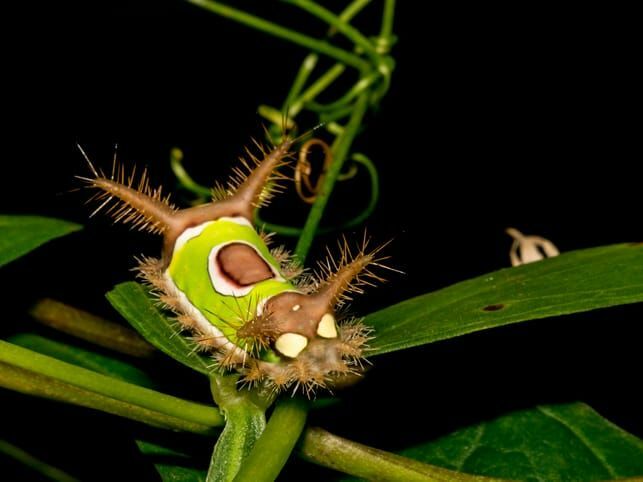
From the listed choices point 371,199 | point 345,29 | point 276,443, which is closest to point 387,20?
point 345,29

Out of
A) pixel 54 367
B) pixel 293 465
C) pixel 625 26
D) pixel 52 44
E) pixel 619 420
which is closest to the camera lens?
pixel 54 367

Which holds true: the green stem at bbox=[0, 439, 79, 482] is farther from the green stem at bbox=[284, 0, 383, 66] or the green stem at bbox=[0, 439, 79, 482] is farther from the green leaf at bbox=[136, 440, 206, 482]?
the green stem at bbox=[284, 0, 383, 66]

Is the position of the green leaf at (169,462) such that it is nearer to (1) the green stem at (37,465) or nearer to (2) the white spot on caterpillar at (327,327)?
(2) the white spot on caterpillar at (327,327)

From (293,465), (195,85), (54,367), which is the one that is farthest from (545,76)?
(54,367)

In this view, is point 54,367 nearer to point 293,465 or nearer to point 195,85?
point 293,465

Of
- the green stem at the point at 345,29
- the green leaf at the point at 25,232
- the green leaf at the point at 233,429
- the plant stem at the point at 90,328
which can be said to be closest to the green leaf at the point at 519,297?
the green leaf at the point at 233,429

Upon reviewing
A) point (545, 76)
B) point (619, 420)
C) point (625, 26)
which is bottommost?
point (619, 420)

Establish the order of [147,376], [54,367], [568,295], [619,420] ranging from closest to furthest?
[54,367], [568,295], [147,376], [619,420]
